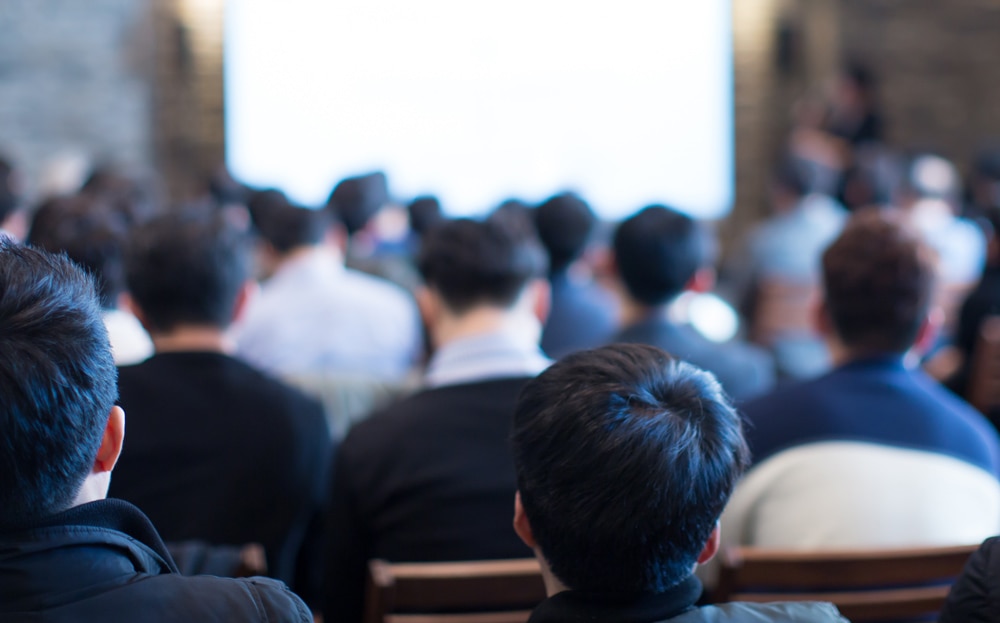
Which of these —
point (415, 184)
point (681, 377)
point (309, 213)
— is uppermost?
point (681, 377)

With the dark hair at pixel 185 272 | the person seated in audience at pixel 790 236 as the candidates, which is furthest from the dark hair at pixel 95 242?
the person seated in audience at pixel 790 236

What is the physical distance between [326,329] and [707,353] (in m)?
1.41

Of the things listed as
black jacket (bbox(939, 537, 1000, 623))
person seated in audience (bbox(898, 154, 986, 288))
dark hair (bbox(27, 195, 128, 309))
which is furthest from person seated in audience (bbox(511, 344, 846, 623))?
person seated in audience (bbox(898, 154, 986, 288))

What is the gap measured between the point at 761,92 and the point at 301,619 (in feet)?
27.3

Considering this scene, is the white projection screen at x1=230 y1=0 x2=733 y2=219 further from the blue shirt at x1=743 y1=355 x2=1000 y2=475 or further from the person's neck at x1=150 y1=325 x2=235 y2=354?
the blue shirt at x1=743 y1=355 x2=1000 y2=475

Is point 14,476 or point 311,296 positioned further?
point 311,296

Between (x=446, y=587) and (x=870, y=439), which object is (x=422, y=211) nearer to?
(x=870, y=439)

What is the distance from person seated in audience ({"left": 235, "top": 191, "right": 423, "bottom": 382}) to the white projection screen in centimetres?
467

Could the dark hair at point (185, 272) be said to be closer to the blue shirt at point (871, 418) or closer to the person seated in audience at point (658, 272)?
the person seated in audience at point (658, 272)

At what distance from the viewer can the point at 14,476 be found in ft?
3.20

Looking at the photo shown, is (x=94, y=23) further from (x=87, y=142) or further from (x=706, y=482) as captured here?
(x=706, y=482)

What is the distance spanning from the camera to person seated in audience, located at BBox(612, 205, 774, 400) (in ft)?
9.37

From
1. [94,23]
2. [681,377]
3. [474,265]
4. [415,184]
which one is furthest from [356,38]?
[681,377]

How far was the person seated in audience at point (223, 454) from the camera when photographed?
2.01 meters
